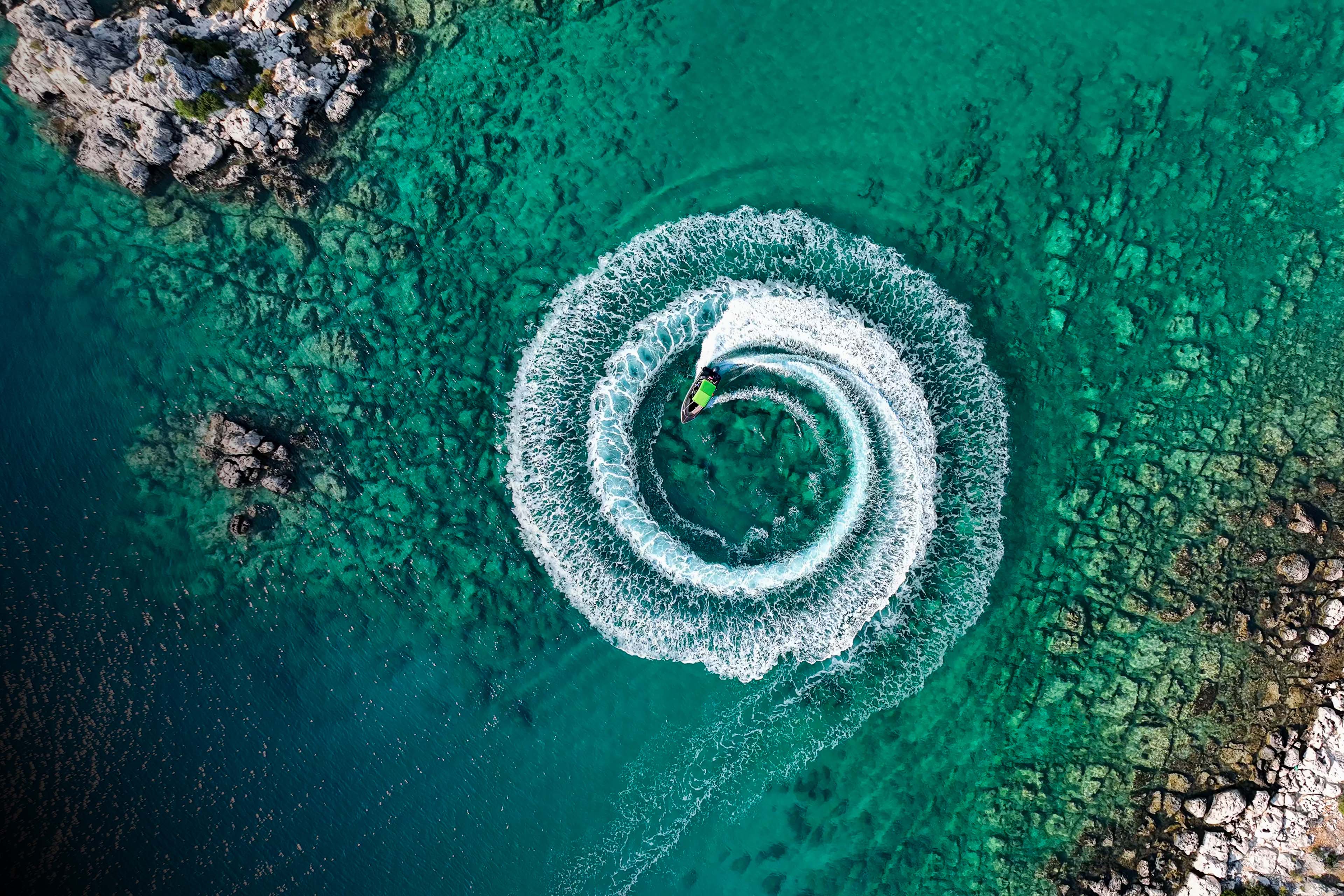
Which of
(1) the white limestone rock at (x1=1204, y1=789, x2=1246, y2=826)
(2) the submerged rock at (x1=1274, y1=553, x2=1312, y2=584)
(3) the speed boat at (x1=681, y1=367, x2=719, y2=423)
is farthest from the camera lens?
(2) the submerged rock at (x1=1274, y1=553, x2=1312, y2=584)

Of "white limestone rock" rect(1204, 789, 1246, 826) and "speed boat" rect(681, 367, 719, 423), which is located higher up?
"speed boat" rect(681, 367, 719, 423)

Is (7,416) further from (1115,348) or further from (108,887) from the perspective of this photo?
(1115,348)

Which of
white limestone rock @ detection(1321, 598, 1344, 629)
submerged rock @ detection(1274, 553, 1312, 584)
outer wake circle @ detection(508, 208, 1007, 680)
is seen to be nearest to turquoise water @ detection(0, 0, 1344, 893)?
outer wake circle @ detection(508, 208, 1007, 680)

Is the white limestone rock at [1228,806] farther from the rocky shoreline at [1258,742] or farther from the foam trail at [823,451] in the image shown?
the foam trail at [823,451]

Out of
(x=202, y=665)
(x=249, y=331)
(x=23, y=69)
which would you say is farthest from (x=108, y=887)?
(x=23, y=69)

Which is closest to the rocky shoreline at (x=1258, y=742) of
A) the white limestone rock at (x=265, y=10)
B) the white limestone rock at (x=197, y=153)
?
the white limestone rock at (x=197, y=153)

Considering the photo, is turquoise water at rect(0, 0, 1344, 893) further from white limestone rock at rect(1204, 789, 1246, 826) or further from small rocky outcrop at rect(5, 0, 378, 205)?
white limestone rock at rect(1204, 789, 1246, 826)

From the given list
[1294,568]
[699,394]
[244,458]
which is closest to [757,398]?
[699,394]
